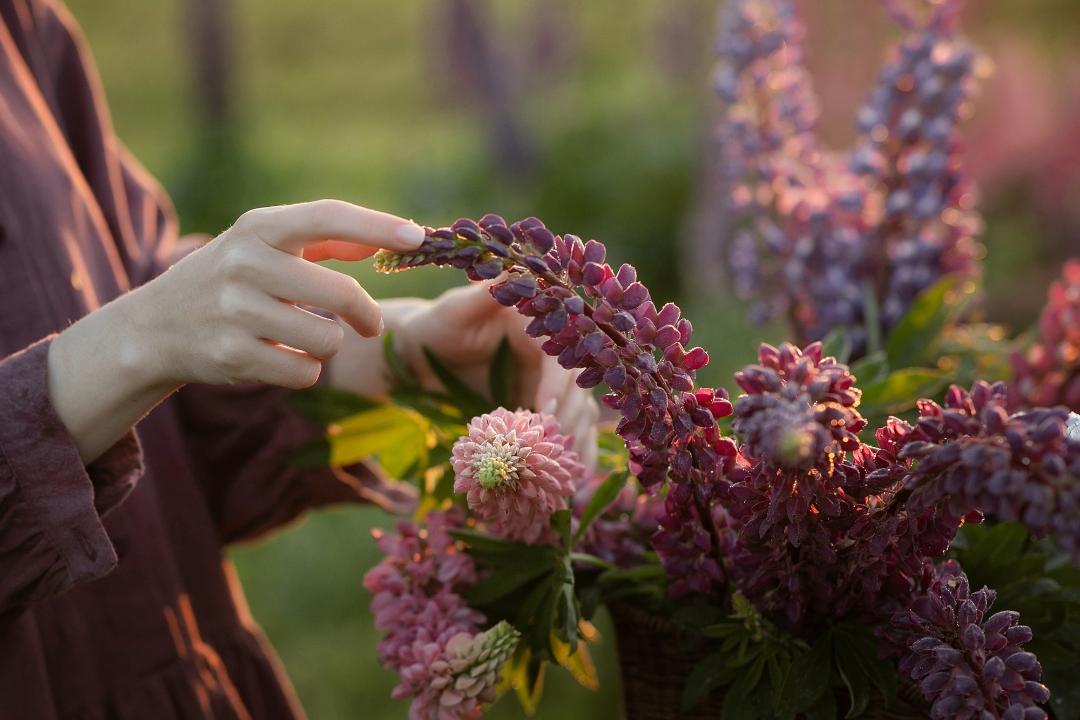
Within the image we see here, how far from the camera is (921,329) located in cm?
85

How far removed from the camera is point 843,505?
0.56m

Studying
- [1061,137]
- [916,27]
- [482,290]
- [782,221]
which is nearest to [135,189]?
[482,290]

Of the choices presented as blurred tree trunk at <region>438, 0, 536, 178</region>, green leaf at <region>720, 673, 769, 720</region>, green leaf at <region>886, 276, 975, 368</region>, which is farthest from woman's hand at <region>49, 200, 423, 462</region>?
blurred tree trunk at <region>438, 0, 536, 178</region>

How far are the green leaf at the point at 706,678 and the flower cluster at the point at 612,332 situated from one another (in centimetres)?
12

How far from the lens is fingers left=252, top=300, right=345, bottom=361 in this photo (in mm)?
587

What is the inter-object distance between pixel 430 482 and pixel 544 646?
18 cm

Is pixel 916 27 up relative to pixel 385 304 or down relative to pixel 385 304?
up

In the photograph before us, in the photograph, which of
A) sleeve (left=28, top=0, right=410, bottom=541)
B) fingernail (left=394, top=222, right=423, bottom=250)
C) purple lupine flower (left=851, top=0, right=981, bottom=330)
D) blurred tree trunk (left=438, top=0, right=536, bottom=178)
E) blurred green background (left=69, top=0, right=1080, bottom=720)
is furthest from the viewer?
blurred tree trunk (left=438, top=0, right=536, bottom=178)

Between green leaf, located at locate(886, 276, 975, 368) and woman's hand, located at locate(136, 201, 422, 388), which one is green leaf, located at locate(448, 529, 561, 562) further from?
green leaf, located at locate(886, 276, 975, 368)

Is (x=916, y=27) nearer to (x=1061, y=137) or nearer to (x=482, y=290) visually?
(x=482, y=290)

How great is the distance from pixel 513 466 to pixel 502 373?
23 cm

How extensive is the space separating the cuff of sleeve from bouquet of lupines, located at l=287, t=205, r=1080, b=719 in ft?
0.60

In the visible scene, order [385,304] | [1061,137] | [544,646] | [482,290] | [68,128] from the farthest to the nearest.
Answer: [1061,137] < [68,128] < [385,304] < [482,290] < [544,646]

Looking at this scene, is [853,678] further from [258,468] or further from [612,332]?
[258,468]
